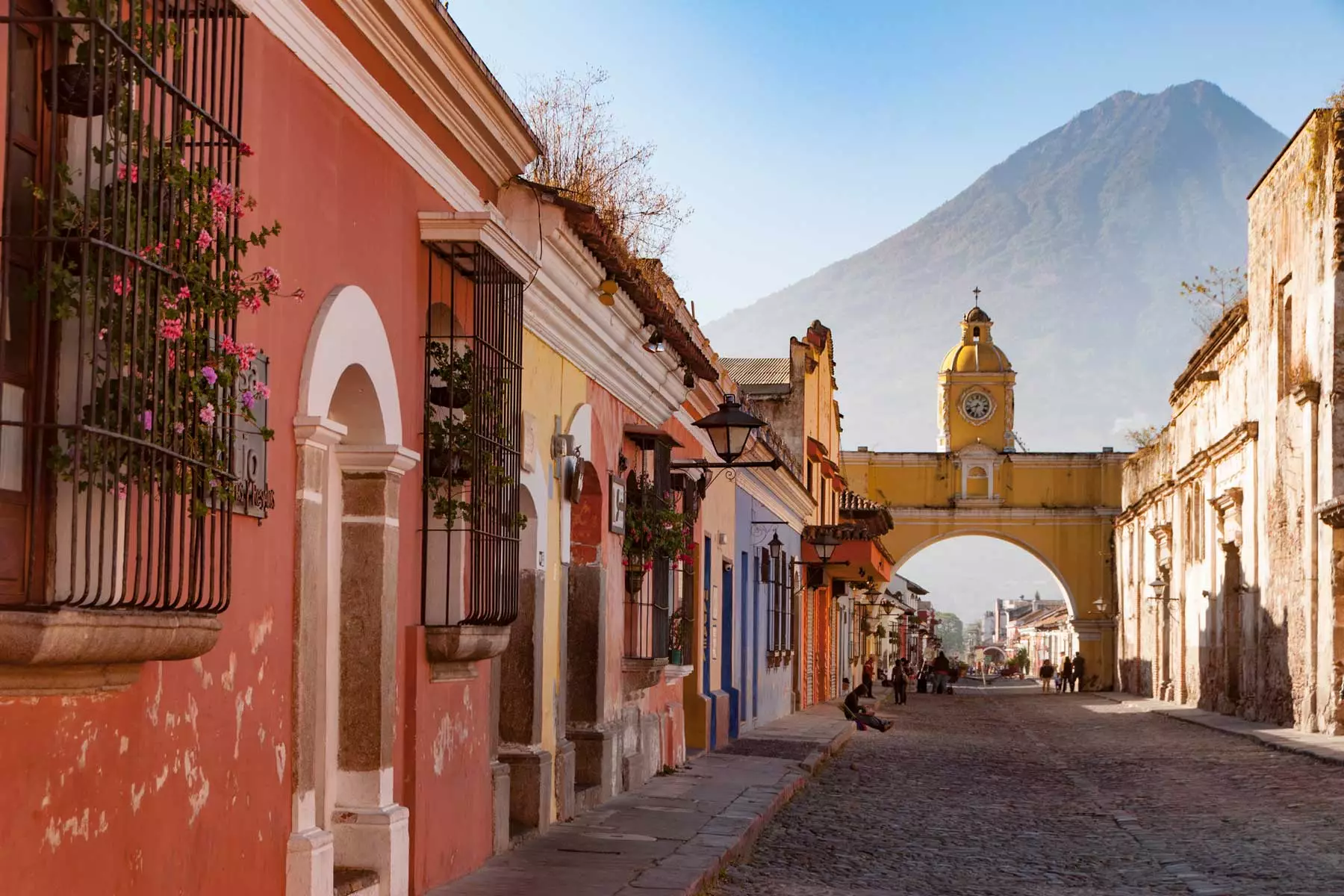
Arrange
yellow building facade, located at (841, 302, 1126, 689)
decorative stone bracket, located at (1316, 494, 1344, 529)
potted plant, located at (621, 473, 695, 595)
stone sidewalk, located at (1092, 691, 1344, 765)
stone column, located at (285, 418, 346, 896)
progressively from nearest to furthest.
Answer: stone column, located at (285, 418, 346, 896) → potted plant, located at (621, 473, 695, 595) → stone sidewalk, located at (1092, 691, 1344, 765) → decorative stone bracket, located at (1316, 494, 1344, 529) → yellow building facade, located at (841, 302, 1126, 689)

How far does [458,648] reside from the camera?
279 inches

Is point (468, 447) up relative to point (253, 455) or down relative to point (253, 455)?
up

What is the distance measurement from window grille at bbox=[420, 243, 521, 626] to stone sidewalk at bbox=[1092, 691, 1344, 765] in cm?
1085

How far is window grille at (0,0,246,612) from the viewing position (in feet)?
12.2

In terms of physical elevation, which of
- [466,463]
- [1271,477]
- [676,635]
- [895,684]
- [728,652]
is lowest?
[895,684]

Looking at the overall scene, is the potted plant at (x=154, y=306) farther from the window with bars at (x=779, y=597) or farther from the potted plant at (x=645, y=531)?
the window with bars at (x=779, y=597)

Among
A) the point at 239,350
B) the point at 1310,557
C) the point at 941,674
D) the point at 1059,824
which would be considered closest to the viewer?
the point at 239,350

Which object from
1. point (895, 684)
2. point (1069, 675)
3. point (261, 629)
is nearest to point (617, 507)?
point (261, 629)

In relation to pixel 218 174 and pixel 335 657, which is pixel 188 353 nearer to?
pixel 218 174

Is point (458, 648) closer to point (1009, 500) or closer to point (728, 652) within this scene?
point (728, 652)

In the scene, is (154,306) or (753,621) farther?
(753,621)

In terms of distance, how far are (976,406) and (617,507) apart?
49576 millimetres

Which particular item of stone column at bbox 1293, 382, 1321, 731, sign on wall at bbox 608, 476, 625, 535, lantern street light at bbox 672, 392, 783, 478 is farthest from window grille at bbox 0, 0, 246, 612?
stone column at bbox 1293, 382, 1321, 731

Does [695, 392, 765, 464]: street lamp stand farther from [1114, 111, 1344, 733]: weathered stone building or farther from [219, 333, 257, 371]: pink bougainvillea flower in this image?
[1114, 111, 1344, 733]: weathered stone building
